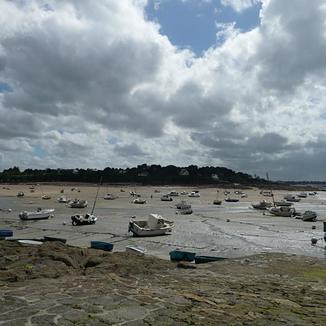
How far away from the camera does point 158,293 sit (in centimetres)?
1046

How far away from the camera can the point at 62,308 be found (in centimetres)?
859

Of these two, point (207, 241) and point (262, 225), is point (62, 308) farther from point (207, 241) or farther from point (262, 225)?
point (262, 225)

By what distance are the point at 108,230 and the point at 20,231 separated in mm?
9030

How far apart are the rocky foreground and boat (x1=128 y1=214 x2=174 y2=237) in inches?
852

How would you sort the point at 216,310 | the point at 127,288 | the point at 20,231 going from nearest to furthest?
the point at 216,310
the point at 127,288
the point at 20,231

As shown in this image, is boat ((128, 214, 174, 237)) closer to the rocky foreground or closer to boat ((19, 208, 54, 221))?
boat ((19, 208, 54, 221))

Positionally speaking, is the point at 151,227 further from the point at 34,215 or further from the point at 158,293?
the point at 158,293

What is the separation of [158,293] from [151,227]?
30.2m

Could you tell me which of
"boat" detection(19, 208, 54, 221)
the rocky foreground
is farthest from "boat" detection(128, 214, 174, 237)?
the rocky foreground

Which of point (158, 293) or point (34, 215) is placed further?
point (34, 215)

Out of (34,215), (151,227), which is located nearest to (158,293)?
(151,227)

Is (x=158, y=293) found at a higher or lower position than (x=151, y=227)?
higher

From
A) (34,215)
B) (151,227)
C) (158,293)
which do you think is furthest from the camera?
(34,215)

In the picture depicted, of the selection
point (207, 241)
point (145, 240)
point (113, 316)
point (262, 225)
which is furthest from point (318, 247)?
point (113, 316)
